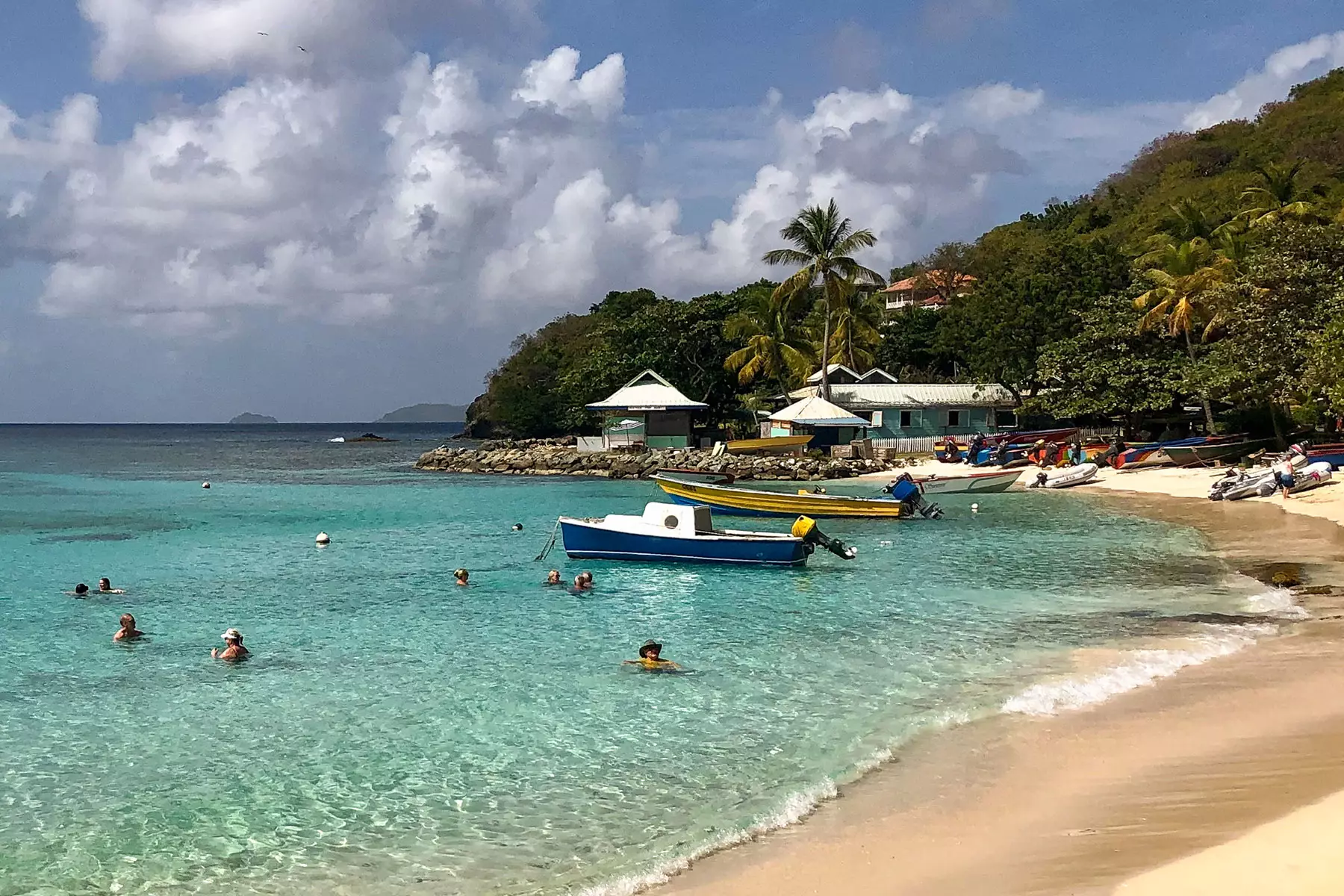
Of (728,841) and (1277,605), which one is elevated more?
(1277,605)

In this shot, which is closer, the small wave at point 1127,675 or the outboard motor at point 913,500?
the small wave at point 1127,675

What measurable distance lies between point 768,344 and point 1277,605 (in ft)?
135

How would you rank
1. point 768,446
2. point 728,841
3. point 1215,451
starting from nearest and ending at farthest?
point 728,841 → point 1215,451 → point 768,446

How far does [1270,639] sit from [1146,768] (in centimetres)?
634

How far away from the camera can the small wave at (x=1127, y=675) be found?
1180cm

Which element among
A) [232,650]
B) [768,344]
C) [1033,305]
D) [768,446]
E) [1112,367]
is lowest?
[232,650]

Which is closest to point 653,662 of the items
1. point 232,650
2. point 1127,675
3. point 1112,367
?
point 1127,675

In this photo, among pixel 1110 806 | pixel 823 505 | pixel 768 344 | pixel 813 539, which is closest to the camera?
pixel 1110 806

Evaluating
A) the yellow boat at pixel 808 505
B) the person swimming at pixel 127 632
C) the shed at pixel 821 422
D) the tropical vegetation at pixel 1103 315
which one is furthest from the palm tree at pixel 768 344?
the person swimming at pixel 127 632

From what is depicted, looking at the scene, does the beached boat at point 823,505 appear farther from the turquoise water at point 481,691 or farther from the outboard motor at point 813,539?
the outboard motor at point 813,539

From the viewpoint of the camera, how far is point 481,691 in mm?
13289

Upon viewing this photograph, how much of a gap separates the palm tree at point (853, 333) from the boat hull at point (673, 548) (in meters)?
31.6

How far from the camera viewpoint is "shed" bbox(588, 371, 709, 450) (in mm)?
55156

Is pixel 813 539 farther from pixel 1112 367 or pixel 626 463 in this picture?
pixel 626 463
